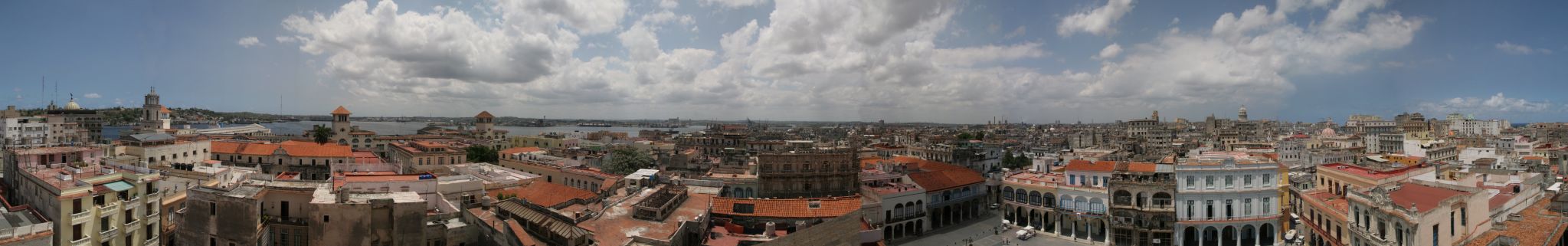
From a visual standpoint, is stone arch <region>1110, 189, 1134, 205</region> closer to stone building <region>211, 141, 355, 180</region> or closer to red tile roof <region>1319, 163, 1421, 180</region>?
red tile roof <region>1319, 163, 1421, 180</region>

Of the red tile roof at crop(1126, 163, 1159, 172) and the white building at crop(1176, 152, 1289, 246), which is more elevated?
the red tile roof at crop(1126, 163, 1159, 172)

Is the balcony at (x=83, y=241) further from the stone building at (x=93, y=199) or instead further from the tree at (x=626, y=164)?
the tree at (x=626, y=164)

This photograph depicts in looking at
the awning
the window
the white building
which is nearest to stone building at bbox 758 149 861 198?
the white building

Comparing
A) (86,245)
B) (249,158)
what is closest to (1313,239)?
(86,245)

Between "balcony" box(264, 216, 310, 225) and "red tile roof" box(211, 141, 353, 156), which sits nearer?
"balcony" box(264, 216, 310, 225)

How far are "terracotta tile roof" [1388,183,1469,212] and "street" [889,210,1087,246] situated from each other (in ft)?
45.7

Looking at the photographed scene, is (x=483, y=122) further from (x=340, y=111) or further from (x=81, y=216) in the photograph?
(x=81, y=216)

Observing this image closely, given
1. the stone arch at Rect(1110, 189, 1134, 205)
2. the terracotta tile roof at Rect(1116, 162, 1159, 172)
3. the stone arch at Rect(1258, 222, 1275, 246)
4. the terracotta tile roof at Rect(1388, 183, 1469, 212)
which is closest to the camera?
the terracotta tile roof at Rect(1388, 183, 1469, 212)

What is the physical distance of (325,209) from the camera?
25.2 meters

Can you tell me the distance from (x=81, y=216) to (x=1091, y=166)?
43375 millimetres

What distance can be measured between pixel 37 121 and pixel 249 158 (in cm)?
3023

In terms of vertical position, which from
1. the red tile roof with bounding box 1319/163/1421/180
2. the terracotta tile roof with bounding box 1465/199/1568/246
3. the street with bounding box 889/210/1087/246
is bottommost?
the street with bounding box 889/210/1087/246

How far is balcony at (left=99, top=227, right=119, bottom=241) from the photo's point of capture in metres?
25.1

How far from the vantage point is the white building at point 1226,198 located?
37625mm
